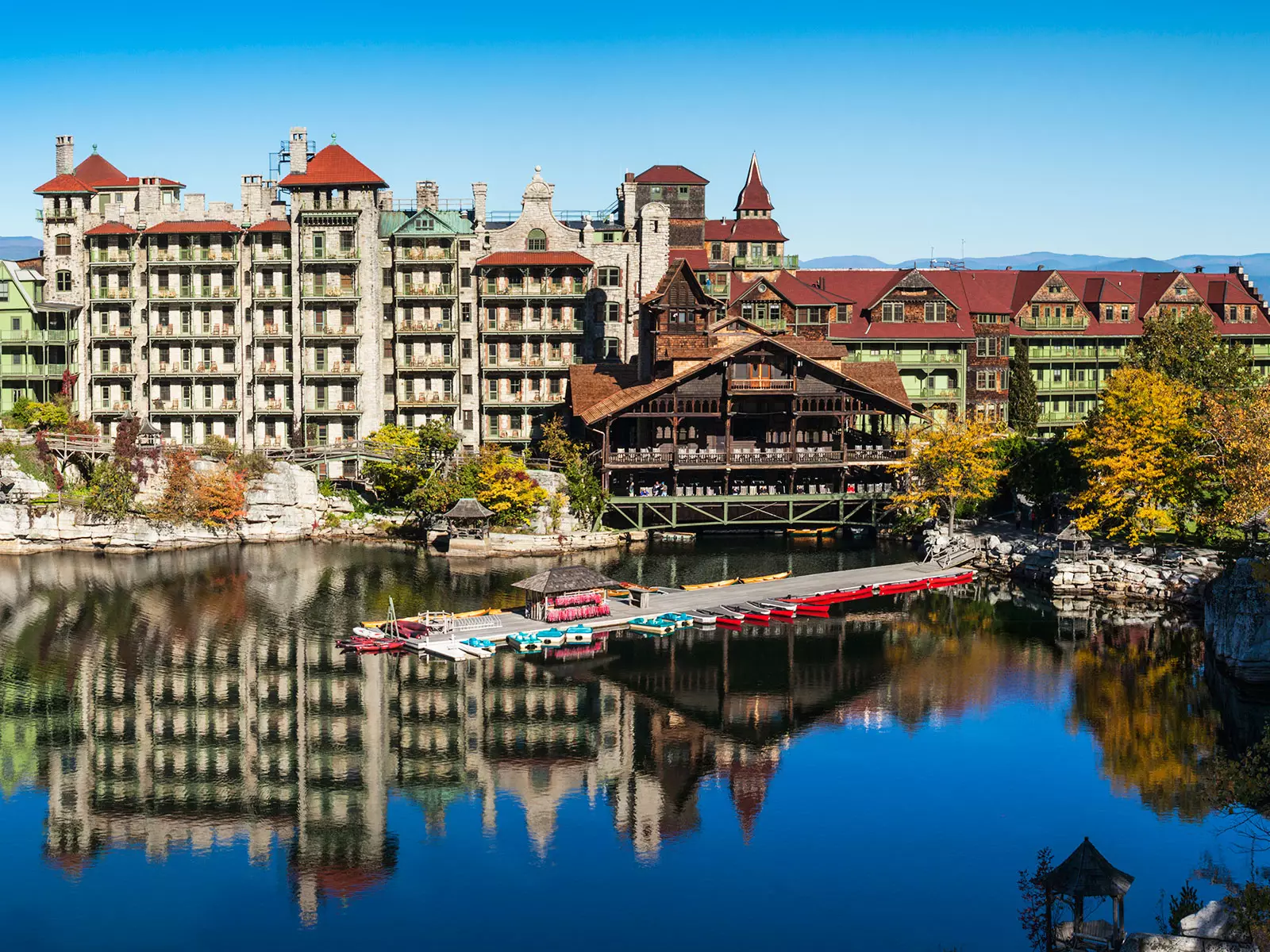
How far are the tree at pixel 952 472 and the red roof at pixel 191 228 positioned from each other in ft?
179

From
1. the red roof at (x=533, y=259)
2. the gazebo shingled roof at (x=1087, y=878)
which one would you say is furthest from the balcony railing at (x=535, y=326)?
the gazebo shingled roof at (x=1087, y=878)

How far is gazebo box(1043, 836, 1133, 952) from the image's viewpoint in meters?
40.0

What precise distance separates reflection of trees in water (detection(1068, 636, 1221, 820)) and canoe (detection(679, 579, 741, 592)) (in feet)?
68.3

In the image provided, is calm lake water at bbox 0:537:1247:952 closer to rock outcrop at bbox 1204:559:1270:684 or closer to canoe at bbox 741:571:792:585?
rock outcrop at bbox 1204:559:1270:684

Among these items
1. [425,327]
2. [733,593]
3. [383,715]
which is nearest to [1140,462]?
[733,593]

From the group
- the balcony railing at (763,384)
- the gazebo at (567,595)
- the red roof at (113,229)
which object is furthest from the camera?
the red roof at (113,229)

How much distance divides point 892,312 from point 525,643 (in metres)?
59.0

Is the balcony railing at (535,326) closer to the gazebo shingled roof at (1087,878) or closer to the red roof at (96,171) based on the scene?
the red roof at (96,171)

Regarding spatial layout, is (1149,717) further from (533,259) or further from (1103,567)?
(533,259)

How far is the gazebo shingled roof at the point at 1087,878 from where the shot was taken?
131 ft

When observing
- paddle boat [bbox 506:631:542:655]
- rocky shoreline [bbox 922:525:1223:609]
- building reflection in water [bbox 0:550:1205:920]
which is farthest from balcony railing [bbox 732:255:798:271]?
paddle boat [bbox 506:631:542:655]

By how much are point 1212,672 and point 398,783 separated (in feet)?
125

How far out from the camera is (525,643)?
7231 cm

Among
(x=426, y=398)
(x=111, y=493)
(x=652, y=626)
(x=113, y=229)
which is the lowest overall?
(x=652, y=626)
